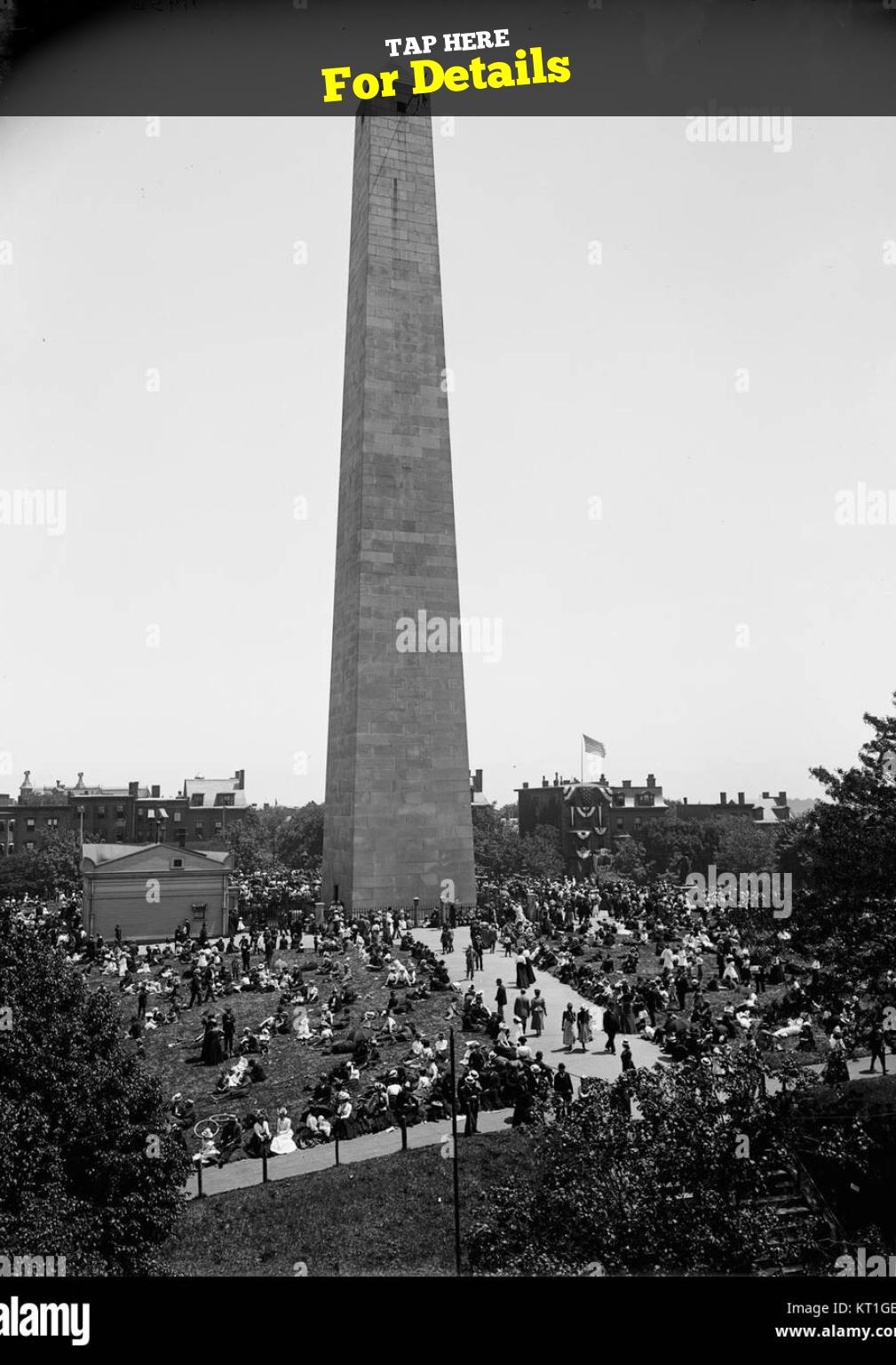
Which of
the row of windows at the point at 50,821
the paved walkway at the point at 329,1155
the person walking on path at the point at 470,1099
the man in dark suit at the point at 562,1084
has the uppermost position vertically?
the row of windows at the point at 50,821

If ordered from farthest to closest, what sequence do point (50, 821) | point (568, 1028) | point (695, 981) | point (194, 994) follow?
point (50, 821) → point (695, 981) → point (194, 994) → point (568, 1028)

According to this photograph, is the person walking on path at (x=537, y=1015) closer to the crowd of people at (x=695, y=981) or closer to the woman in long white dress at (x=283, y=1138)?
the crowd of people at (x=695, y=981)

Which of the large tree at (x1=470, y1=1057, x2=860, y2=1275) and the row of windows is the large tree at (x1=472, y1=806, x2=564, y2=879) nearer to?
the row of windows

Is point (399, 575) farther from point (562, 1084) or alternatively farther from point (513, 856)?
point (513, 856)

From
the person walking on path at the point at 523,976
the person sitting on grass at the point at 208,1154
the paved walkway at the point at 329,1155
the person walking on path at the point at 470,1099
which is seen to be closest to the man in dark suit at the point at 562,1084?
the paved walkway at the point at 329,1155

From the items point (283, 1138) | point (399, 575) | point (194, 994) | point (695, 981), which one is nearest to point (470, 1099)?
point (283, 1138)
